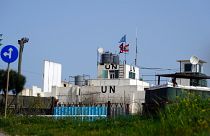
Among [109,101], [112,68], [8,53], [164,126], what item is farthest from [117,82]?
[164,126]

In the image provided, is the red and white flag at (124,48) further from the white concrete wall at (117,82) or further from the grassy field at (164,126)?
the grassy field at (164,126)

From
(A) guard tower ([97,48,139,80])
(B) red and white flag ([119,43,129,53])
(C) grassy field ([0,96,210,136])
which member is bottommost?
Result: (C) grassy field ([0,96,210,136])

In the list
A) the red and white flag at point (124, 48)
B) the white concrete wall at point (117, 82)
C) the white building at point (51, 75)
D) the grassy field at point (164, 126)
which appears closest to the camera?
the grassy field at point (164, 126)

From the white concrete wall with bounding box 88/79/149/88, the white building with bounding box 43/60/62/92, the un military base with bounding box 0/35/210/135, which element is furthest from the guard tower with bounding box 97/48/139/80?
the white building with bounding box 43/60/62/92

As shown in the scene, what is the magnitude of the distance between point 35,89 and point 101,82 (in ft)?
41.3

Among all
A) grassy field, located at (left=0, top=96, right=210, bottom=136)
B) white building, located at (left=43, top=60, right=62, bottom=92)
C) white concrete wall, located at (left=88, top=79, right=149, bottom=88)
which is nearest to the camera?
grassy field, located at (left=0, top=96, right=210, bottom=136)

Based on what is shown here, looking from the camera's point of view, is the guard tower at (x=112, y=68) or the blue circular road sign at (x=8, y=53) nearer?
the blue circular road sign at (x=8, y=53)

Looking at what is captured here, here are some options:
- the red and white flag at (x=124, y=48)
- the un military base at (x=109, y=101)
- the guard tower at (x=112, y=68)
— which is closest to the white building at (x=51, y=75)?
the un military base at (x=109, y=101)

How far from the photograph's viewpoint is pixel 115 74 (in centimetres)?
6400

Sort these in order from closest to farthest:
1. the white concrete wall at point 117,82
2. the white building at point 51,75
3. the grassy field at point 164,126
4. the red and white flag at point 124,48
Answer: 1. the grassy field at point 164,126
2. the white concrete wall at point 117,82
3. the red and white flag at point 124,48
4. the white building at point 51,75

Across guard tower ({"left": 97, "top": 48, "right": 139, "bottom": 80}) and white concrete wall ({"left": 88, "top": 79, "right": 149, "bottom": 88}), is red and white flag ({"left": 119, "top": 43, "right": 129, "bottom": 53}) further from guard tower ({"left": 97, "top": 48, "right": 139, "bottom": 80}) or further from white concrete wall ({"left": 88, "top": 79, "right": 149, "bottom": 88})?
A: white concrete wall ({"left": 88, "top": 79, "right": 149, "bottom": 88})

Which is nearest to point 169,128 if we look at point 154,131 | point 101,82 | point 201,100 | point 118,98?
point 154,131

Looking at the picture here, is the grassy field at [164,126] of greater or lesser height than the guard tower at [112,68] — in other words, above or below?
below

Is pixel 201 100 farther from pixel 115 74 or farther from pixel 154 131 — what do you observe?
pixel 115 74
